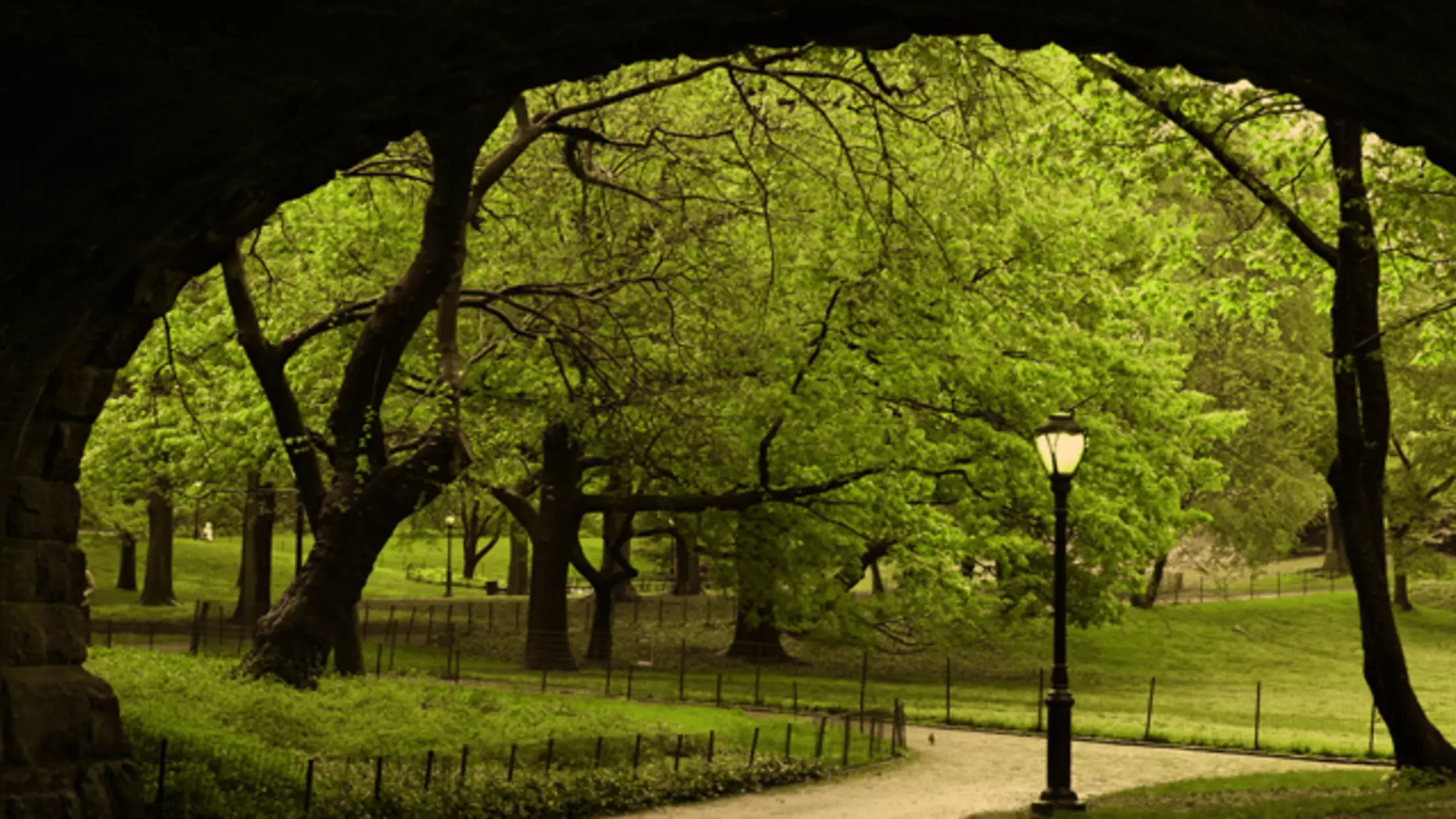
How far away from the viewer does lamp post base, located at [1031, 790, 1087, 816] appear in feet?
51.3

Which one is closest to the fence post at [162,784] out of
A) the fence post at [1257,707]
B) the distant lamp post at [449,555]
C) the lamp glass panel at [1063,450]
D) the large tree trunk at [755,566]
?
the lamp glass panel at [1063,450]

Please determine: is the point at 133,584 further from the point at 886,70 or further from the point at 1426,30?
the point at 1426,30

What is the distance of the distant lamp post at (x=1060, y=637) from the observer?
15.8m

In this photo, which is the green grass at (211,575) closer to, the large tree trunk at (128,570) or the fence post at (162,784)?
the large tree trunk at (128,570)

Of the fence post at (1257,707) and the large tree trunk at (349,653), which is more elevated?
the large tree trunk at (349,653)

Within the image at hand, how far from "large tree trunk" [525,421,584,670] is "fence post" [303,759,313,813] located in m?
19.6

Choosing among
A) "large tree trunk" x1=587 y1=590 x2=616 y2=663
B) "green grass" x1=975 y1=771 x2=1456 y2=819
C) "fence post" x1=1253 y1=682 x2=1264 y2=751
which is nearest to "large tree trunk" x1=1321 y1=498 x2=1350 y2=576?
"fence post" x1=1253 y1=682 x2=1264 y2=751

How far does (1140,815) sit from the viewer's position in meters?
14.3

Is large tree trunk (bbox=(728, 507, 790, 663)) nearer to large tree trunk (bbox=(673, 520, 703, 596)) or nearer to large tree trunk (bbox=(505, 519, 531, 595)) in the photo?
large tree trunk (bbox=(673, 520, 703, 596))

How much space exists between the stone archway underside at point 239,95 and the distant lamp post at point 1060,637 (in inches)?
388

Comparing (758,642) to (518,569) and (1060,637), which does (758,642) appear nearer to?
(1060,637)

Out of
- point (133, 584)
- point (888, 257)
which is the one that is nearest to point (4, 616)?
point (888, 257)

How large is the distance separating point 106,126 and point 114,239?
4.11ft

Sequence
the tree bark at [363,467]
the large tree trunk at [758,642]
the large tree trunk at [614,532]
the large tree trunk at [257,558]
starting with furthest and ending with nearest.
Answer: the large tree trunk at [758,642]
the large tree trunk at [257,558]
the large tree trunk at [614,532]
the tree bark at [363,467]
